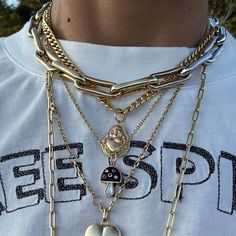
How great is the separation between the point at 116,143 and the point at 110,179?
Answer: 0.18 ft

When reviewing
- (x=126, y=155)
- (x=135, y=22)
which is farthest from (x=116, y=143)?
(x=135, y=22)

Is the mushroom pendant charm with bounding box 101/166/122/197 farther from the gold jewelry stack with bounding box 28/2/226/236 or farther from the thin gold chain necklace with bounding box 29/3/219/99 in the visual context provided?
the thin gold chain necklace with bounding box 29/3/219/99

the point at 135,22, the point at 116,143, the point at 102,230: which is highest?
the point at 135,22

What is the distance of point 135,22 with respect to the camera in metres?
0.84

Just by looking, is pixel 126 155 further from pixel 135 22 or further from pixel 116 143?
pixel 135 22

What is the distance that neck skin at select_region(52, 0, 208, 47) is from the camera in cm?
83

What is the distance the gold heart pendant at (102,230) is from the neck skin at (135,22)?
0.99 feet

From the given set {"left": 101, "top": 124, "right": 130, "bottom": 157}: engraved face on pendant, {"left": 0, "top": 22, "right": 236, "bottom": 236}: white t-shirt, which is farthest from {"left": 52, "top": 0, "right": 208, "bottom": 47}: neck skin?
{"left": 101, "top": 124, "right": 130, "bottom": 157}: engraved face on pendant

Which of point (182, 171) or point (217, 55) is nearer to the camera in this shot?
point (182, 171)

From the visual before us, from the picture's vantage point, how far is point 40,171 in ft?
2.50

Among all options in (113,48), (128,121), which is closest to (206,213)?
(128,121)

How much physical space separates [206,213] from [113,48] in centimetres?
30

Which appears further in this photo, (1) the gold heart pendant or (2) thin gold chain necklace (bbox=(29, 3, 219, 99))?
(2) thin gold chain necklace (bbox=(29, 3, 219, 99))

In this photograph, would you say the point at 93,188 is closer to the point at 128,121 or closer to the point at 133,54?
the point at 128,121
